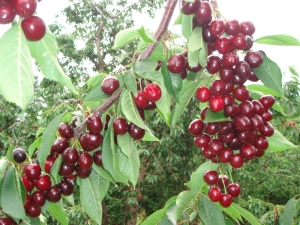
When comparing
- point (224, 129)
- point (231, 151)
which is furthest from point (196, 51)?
point (231, 151)

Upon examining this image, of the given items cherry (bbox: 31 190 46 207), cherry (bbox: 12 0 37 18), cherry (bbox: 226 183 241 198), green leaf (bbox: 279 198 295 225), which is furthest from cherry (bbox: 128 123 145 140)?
green leaf (bbox: 279 198 295 225)

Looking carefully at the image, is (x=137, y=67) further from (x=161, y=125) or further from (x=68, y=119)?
(x=161, y=125)

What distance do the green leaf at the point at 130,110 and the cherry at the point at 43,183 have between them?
0.33 metres

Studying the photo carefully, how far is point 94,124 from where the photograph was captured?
1.05 m

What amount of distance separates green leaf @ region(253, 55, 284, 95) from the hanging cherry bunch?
0.03 metres

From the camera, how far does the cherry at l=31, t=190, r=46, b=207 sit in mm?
1103

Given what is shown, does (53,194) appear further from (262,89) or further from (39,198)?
(262,89)

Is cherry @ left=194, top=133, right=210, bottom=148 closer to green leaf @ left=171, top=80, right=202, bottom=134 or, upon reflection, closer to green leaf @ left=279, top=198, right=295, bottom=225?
green leaf @ left=171, top=80, right=202, bottom=134

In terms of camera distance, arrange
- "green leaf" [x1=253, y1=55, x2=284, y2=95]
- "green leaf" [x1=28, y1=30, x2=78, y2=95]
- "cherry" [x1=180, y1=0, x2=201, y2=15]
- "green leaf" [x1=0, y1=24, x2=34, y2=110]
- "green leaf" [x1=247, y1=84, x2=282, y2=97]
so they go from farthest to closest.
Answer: "green leaf" [x1=247, y1=84, x2=282, y2=97], "green leaf" [x1=253, y1=55, x2=284, y2=95], "cherry" [x1=180, y1=0, x2=201, y2=15], "green leaf" [x1=28, y1=30, x2=78, y2=95], "green leaf" [x1=0, y1=24, x2=34, y2=110]

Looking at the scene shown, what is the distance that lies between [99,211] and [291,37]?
79 cm

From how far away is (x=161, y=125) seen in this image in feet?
21.0

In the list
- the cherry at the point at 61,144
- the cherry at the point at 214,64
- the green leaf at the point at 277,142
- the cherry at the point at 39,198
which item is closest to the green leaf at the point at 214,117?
the cherry at the point at 214,64

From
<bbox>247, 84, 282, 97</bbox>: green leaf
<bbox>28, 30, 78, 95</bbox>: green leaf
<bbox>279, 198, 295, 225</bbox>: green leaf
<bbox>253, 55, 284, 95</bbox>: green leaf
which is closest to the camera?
<bbox>28, 30, 78, 95</bbox>: green leaf

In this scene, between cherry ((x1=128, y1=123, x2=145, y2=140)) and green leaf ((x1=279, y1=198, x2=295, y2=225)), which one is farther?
green leaf ((x1=279, y1=198, x2=295, y2=225))
